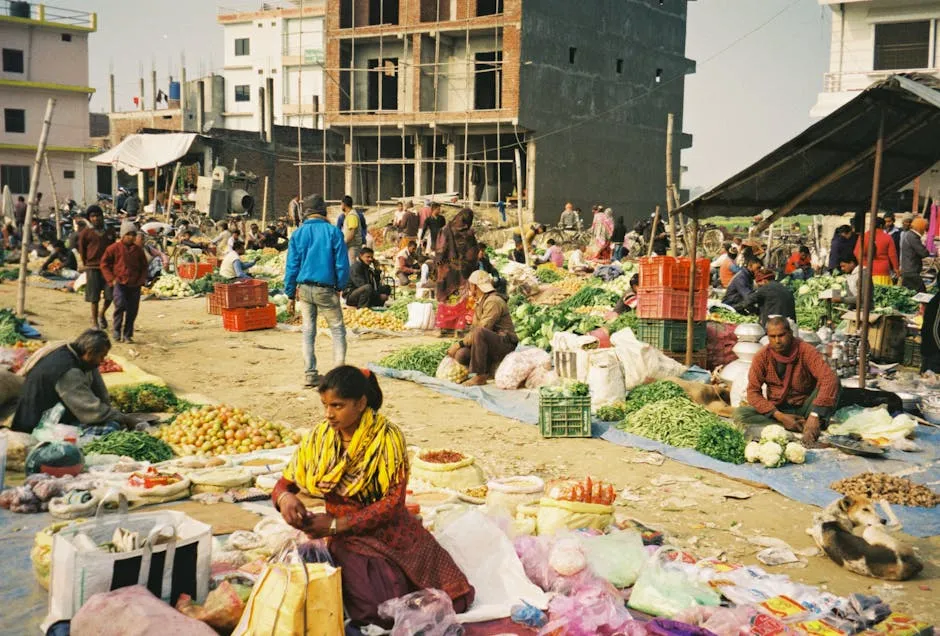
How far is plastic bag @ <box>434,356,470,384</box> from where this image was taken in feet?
32.8

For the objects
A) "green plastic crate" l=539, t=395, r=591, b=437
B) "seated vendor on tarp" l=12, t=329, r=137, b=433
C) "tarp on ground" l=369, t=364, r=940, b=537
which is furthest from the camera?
"green plastic crate" l=539, t=395, r=591, b=437

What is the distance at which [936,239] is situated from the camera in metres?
20.8

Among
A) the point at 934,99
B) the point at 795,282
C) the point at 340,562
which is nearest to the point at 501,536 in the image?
the point at 340,562

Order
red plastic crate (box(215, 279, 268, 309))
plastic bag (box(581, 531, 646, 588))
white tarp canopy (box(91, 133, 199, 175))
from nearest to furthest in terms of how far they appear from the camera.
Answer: plastic bag (box(581, 531, 646, 588)) → red plastic crate (box(215, 279, 268, 309)) → white tarp canopy (box(91, 133, 199, 175))

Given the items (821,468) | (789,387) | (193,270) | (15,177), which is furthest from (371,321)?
(15,177)

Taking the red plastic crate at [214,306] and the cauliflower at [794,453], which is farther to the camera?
the red plastic crate at [214,306]

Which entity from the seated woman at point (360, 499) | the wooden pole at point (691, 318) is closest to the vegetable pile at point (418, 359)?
the wooden pole at point (691, 318)

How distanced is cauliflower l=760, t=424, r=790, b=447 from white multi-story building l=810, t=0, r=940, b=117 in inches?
826

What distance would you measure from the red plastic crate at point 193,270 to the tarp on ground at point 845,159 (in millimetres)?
13243

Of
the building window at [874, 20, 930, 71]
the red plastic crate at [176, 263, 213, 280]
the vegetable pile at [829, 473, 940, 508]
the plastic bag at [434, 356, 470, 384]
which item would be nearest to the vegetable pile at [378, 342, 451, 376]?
the plastic bag at [434, 356, 470, 384]

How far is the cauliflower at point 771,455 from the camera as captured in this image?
6.78 meters

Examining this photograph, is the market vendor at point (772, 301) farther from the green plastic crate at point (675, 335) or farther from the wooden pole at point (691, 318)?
the wooden pole at point (691, 318)

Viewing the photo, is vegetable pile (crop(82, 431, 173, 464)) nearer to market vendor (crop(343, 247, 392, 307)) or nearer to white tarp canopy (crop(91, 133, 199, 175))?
market vendor (crop(343, 247, 392, 307))

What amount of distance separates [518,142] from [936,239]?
14.2 meters
